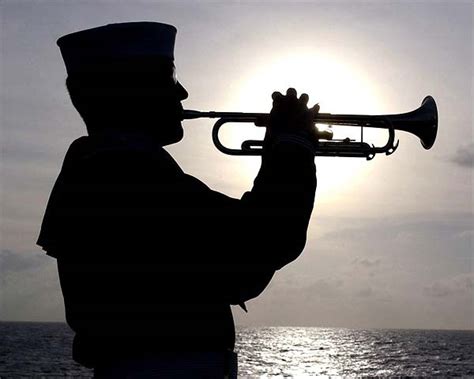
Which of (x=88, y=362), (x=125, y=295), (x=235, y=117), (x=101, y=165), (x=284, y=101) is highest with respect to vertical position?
(x=235, y=117)

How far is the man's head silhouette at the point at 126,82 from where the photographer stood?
11.1 feet

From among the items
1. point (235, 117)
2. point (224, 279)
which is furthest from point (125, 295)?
point (235, 117)

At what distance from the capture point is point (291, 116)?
11.3 feet

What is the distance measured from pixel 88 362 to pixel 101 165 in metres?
0.74

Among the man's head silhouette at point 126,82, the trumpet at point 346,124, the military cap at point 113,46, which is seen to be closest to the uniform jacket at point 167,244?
the man's head silhouette at point 126,82

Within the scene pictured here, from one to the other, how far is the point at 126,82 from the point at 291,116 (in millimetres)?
635

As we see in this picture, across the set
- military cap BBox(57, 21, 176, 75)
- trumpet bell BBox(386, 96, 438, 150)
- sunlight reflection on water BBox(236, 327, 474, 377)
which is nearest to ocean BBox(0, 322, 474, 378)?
sunlight reflection on water BBox(236, 327, 474, 377)

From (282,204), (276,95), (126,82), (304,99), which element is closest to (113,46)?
(126,82)

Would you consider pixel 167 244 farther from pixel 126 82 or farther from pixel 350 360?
pixel 350 360

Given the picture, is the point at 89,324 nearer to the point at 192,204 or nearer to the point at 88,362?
the point at 88,362

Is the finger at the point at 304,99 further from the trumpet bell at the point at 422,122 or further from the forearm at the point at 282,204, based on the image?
the trumpet bell at the point at 422,122

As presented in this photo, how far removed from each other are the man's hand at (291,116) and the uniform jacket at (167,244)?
0.10 m

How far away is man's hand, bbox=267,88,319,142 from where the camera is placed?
341 cm

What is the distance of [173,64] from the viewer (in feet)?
11.5
